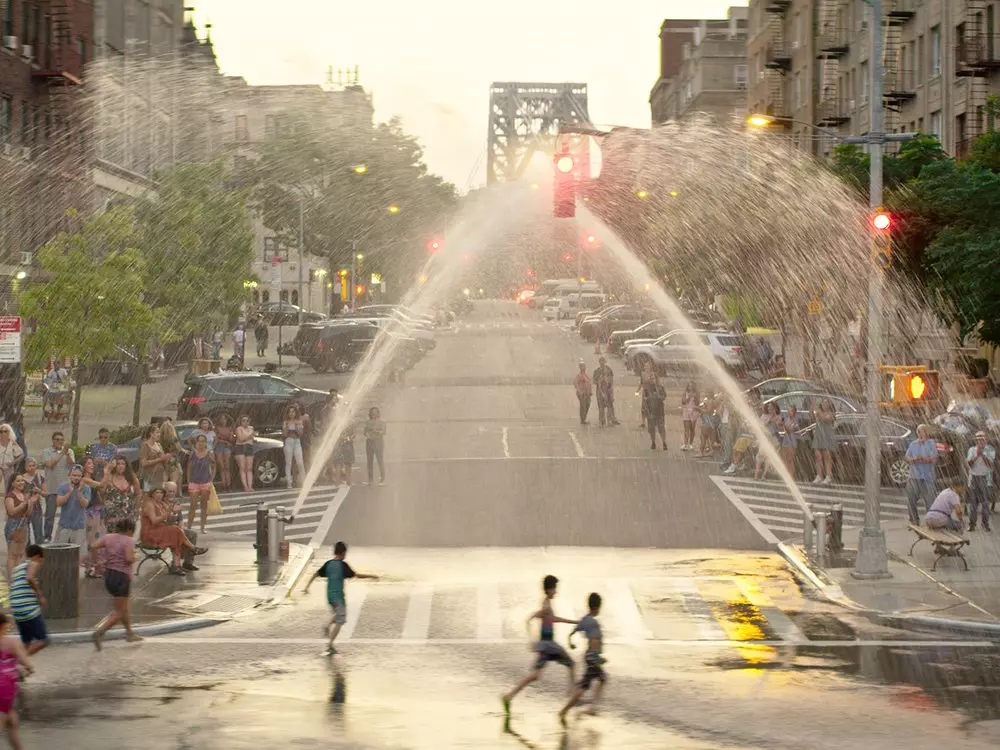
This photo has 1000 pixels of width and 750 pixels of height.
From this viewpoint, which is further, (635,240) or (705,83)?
(705,83)

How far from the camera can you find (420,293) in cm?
13062

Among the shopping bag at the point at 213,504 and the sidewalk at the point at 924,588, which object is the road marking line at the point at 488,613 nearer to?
the sidewalk at the point at 924,588

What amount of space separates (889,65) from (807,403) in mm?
31025

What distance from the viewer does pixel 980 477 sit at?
92.8ft

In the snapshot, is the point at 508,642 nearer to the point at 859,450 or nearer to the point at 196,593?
the point at 196,593

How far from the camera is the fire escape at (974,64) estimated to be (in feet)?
176

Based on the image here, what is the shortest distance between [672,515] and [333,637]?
42.7 ft

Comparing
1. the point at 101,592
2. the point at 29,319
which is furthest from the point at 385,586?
the point at 29,319

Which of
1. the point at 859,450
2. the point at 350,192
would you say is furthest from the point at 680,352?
the point at 350,192

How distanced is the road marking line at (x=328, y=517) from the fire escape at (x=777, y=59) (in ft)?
195

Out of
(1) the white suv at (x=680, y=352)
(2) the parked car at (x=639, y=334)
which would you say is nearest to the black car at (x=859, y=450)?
(1) the white suv at (x=680, y=352)

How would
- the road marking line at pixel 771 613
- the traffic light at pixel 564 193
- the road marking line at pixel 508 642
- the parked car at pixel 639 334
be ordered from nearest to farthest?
the road marking line at pixel 508 642
the road marking line at pixel 771 613
the traffic light at pixel 564 193
the parked car at pixel 639 334

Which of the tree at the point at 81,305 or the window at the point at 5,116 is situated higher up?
the window at the point at 5,116

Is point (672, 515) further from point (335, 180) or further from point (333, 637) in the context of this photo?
point (335, 180)
